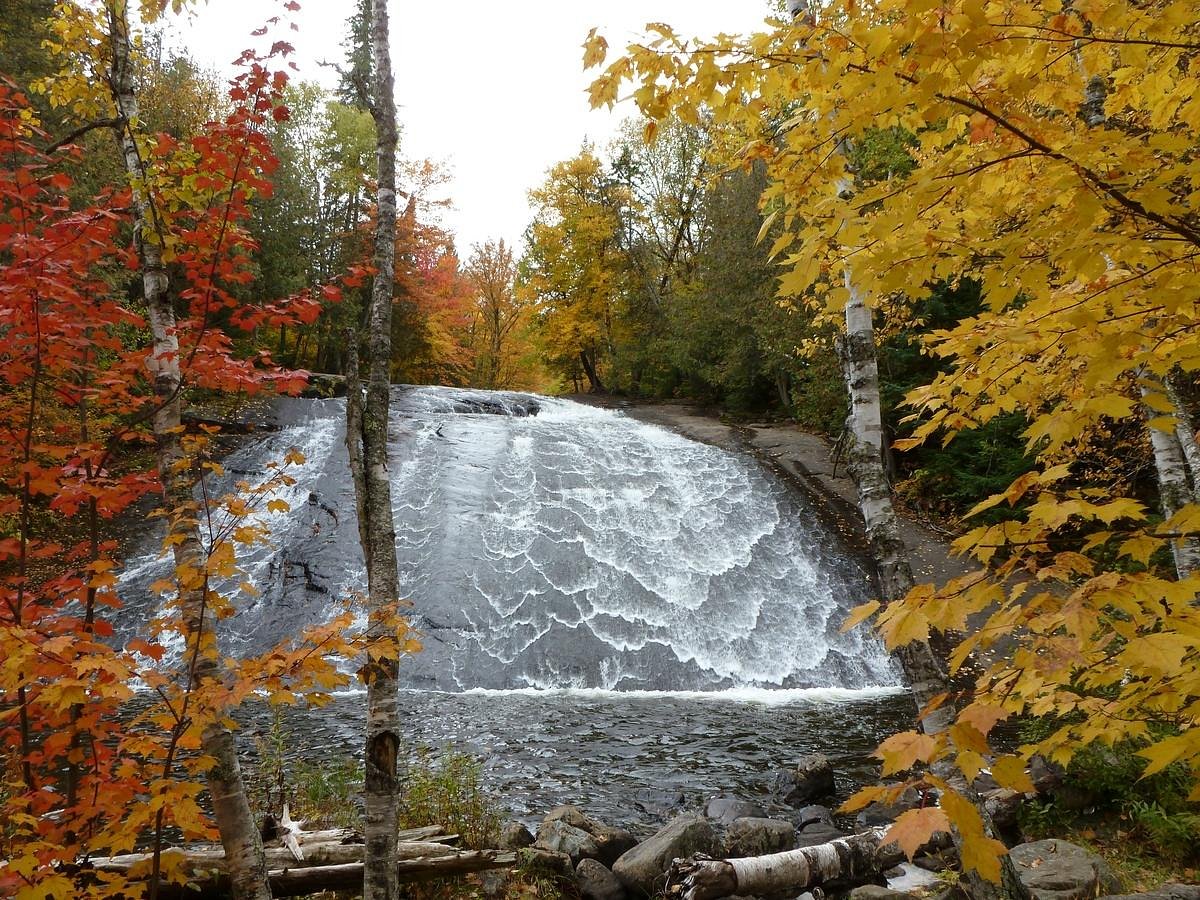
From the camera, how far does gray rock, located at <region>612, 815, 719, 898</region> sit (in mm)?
4617

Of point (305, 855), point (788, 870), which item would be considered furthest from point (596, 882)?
point (305, 855)

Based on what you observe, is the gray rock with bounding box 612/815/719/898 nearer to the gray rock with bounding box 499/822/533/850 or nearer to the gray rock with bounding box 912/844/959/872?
the gray rock with bounding box 499/822/533/850

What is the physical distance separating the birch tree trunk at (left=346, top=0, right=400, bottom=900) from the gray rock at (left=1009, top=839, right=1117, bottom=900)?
3764mm

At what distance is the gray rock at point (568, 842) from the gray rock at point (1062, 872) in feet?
9.36

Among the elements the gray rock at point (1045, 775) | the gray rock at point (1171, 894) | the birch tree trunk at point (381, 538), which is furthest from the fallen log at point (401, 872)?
the gray rock at point (1045, 775)

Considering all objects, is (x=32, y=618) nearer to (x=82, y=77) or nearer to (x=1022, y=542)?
(x=82, y=77)

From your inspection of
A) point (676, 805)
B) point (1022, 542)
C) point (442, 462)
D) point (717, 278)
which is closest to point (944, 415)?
point (1022, 542)

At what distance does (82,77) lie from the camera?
12.6ft

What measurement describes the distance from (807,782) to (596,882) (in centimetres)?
262

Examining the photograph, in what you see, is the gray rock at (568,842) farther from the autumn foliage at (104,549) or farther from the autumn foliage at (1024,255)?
the autumn foliage at (1024,255)

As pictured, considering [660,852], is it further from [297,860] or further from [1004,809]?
[1004,809]

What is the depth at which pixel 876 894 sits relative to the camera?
4266mm

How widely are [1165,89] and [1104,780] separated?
5.21 metres

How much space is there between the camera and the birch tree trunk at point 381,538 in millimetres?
3248
